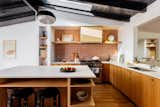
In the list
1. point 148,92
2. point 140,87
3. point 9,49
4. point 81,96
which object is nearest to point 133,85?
point 140,87

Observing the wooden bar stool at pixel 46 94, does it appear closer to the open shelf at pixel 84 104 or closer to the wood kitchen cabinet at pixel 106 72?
the open shelf at pixel 84 104

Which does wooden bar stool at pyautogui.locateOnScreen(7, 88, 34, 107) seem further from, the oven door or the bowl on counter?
the oven door

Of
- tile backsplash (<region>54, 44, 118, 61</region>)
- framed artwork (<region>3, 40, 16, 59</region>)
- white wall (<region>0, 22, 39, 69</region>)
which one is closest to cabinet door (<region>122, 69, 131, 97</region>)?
tile backsplash (<region>54, 44, 118, 61</region>)

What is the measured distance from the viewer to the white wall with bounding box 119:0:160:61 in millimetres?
4121

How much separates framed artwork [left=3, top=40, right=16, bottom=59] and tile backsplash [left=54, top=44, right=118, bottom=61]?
164 centimetres

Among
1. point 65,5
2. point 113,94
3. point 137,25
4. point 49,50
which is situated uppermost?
point 65,5

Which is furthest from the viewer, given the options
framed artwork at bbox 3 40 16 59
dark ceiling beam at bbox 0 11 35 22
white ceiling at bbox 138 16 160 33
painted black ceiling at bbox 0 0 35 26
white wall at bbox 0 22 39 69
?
framed artwork at bbox 3 40 16 59

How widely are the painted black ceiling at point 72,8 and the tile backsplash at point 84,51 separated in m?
1.46

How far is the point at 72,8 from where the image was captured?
249 inches

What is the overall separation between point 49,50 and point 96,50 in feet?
6.36

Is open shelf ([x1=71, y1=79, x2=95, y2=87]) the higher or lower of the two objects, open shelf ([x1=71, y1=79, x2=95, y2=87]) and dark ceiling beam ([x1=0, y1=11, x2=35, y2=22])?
the lower

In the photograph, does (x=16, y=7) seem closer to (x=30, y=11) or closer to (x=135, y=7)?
(x=30, y=11)

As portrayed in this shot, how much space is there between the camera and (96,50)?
7.59 m

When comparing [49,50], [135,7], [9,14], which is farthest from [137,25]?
[9,14]
